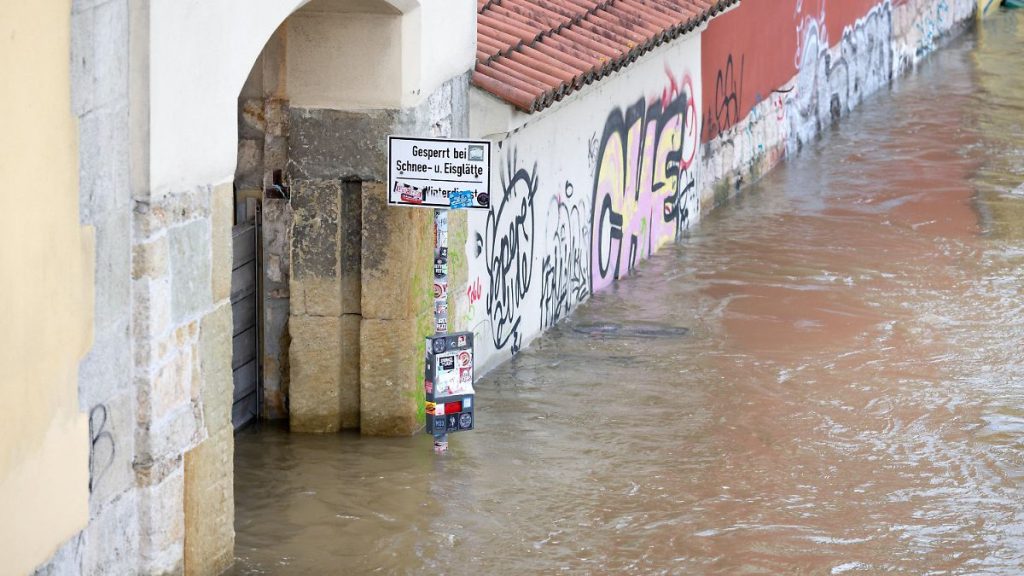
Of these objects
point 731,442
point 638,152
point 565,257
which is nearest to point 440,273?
point 731,442

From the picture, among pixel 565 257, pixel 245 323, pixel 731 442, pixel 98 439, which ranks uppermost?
pixel 565 257

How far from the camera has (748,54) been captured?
2138cm

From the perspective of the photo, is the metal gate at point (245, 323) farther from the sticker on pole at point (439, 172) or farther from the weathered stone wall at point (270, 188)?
the sticker on pole at point (439, 172)

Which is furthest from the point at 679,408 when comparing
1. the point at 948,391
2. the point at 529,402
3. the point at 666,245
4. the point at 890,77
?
the point at 890,77

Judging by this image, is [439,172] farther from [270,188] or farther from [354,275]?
[270,188]

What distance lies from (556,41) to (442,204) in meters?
3.43

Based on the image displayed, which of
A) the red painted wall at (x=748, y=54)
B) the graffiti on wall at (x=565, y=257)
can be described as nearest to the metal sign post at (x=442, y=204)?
the graffiti on wall at (x=565, y=257)

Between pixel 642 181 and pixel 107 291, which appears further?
pixel 642 181

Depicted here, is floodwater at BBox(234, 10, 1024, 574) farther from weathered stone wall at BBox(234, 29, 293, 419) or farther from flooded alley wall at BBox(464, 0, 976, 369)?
weathered stone wall at BBox(234, 29, 293, 419)

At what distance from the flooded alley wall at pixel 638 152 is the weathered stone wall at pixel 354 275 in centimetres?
94

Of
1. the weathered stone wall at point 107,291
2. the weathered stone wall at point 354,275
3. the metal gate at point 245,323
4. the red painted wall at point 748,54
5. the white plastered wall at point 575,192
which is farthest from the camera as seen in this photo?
the red painted wall at point 748,54

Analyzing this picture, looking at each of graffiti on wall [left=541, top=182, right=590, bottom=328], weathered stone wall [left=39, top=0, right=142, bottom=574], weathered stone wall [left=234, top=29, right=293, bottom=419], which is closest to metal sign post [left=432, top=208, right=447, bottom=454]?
weathered stone wall [left=234, top=29, right=293, bottom=419]

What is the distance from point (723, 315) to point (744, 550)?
5.77 meters

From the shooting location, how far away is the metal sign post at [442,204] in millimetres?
11188
